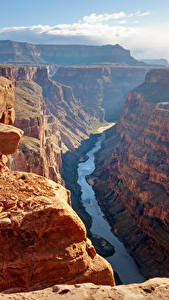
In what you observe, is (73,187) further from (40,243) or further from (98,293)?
(98,293)

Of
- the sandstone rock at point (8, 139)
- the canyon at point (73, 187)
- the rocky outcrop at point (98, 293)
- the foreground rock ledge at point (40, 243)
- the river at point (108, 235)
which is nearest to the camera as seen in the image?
the rocky outcrop at point (98, 293)

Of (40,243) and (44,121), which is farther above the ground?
(40,243)

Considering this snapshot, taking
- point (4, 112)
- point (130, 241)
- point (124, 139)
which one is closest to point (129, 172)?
point (130, 241)

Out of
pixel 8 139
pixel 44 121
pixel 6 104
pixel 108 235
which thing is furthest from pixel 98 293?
pixel 44 121

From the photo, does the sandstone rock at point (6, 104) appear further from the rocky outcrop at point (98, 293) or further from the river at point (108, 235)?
the river at point (108, 235)

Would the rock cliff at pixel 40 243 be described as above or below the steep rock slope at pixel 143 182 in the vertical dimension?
above

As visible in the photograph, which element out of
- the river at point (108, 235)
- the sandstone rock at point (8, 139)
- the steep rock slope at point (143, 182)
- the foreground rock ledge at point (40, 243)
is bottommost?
the river at point (108, 235)

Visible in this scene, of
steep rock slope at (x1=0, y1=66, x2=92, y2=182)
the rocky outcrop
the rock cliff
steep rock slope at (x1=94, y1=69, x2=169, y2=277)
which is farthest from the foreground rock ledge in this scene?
steep rock slope at (x1=94, y1=69, x2=169, y2=277)

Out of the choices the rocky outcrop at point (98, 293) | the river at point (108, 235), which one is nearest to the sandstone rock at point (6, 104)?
the rocky outcrop at point (98, 293)

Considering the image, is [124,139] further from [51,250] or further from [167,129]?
[51,250]
